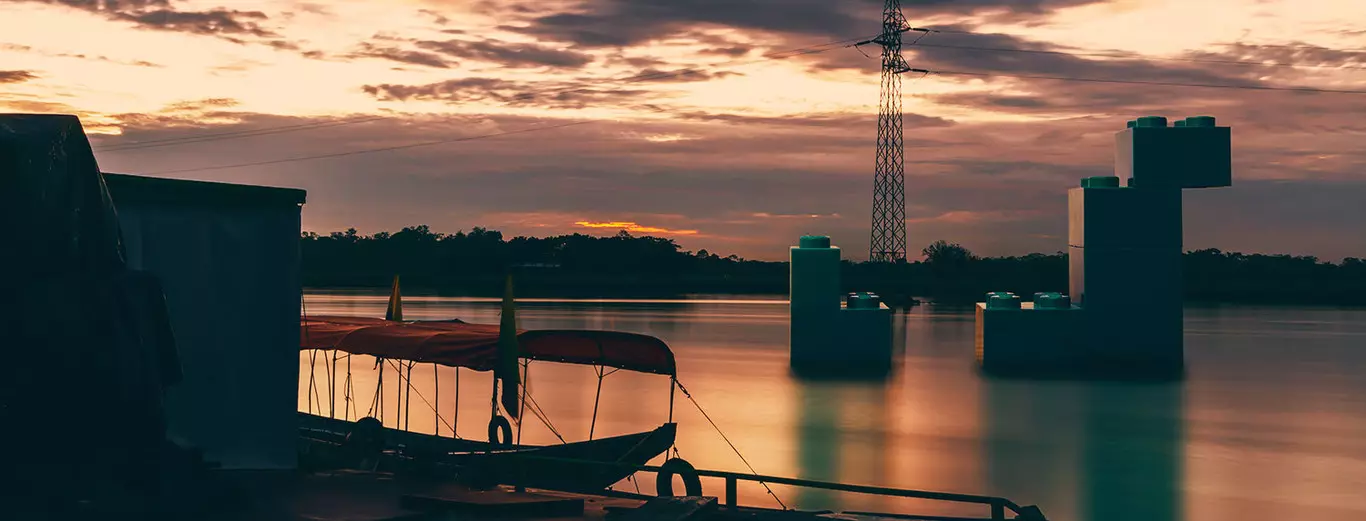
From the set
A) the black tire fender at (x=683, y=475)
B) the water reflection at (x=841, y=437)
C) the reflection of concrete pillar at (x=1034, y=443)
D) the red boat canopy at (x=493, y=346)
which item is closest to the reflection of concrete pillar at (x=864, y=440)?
the water reflection at (x=841, y=437)

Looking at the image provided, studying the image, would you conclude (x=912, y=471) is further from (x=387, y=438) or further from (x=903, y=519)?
(x=903, y=519)

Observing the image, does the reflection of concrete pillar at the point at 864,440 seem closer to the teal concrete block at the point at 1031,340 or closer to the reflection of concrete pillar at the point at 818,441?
Answer: the reflection of concrete pillar at the point at 818,441

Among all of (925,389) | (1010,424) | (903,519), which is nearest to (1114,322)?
(925,389)

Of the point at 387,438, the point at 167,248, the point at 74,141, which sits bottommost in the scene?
the point at 387,438

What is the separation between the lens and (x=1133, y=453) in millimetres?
43844

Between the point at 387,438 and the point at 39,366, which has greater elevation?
the point at 39,366

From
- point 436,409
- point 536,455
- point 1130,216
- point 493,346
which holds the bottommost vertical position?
point 536,455

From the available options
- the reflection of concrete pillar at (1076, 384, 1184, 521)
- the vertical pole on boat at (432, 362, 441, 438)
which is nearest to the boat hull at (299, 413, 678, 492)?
the vertical pole on boat at (432, 362, 441, 438)

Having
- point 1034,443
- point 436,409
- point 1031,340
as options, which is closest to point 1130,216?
point 1031,340

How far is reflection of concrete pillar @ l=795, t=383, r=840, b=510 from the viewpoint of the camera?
33188 millimetres

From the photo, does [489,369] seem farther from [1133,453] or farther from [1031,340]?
[1031,340]

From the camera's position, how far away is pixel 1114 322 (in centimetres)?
6506

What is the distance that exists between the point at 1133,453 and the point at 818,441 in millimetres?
11915

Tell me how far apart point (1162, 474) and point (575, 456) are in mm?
23318
